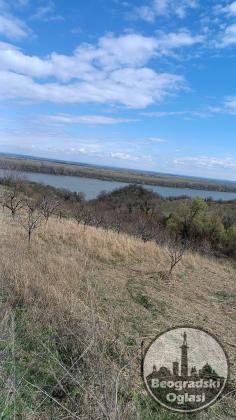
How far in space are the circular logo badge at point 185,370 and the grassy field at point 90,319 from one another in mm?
137

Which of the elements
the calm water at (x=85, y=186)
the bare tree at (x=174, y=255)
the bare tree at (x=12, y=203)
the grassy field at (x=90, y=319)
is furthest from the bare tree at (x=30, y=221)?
the calm water at (x=85, y=186)

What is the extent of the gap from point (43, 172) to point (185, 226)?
3218 inches

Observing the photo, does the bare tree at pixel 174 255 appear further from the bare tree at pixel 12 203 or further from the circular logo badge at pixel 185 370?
the bare tree at pixel 12 203

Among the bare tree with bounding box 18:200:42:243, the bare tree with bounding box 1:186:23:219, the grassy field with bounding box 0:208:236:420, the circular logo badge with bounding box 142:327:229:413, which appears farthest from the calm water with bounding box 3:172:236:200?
the circular logo badge with bounding box 142:327:229:413

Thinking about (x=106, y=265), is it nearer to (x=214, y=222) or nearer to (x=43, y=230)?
(x=43, y=230)

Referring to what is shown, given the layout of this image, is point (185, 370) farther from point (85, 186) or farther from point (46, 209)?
point (85, 186)

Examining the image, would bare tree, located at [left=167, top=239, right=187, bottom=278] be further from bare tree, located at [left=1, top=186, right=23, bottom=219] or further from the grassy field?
bare tree, located at [left=1, top=186, right=23, bottom=219]

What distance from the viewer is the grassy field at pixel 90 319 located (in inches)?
117

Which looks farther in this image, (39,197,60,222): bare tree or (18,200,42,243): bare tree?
(39,197,60,222): bare tree

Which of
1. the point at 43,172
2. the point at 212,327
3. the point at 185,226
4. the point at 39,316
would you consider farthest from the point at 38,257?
the point at 43,172

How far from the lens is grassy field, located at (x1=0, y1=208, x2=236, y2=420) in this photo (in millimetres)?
2984

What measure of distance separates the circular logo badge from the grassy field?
137 millimetres

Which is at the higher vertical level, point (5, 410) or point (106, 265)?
point (5, 410)

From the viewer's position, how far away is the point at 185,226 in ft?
112
